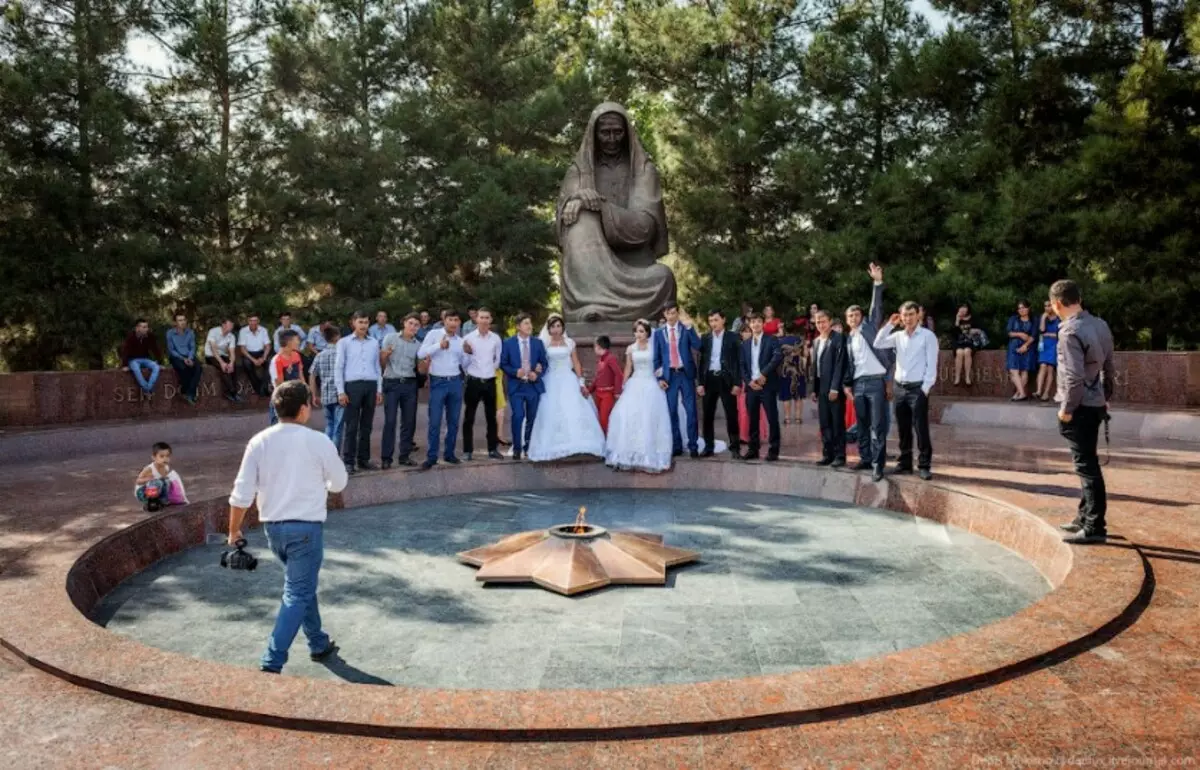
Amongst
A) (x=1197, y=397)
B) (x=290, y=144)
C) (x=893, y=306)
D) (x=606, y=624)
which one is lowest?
(x=606, y=624)

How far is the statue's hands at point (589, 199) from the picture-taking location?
12.9 m

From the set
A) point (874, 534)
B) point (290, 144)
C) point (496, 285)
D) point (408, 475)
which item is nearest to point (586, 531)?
point (874, 534)

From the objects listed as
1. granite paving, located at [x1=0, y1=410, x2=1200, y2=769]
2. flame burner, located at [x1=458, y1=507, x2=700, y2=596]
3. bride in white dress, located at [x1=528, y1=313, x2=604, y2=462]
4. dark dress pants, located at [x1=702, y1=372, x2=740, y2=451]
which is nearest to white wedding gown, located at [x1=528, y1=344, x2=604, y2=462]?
bride in white dress, located at [x1=528, y1=313, x2=604, y2=462]

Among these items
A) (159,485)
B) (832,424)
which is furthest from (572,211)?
(159,485)

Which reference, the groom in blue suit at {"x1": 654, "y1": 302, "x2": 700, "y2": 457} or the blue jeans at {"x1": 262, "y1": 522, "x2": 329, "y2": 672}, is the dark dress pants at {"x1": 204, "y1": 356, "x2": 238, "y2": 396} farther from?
the blue jeans at {"x1": 262, "y1": 522, "x2": 329, "y2": 672}

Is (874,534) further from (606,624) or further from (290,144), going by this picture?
(290,144)

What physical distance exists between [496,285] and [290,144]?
592 centimetres

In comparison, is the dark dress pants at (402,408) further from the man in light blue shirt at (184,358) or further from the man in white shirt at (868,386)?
the man in light blue shirt at (184,358)

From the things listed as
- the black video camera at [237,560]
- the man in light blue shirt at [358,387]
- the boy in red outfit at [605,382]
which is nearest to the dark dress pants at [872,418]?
the boy in red outfit at [605,382]

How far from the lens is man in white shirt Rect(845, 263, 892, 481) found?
27.3 feet

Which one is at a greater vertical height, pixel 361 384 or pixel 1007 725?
pixel 361 384

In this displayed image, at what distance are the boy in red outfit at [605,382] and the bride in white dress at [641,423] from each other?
2.39 feet

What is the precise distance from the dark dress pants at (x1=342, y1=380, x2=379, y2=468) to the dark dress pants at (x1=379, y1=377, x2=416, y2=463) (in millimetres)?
243

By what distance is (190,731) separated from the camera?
331cm
